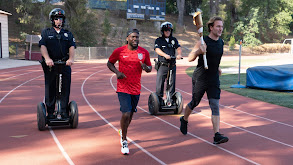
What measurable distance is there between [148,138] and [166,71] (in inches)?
93.0

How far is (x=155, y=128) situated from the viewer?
759 cm

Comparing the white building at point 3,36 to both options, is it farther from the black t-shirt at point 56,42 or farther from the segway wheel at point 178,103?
the black t-shirt at point 56,42

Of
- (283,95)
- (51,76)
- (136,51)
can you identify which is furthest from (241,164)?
(283,95)

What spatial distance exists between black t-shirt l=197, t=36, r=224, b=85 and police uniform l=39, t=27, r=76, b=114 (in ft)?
8.42

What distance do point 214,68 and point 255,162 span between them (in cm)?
169

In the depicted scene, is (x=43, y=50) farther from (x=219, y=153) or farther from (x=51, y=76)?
(x=219, y=153)

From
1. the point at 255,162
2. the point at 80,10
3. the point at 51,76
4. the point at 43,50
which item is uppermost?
the point at 80,10

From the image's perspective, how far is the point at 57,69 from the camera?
677 cm

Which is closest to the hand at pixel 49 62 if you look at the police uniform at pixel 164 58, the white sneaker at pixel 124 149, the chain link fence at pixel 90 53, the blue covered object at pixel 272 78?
the white sneaker at pixel 124 149

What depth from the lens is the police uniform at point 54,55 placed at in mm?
6754

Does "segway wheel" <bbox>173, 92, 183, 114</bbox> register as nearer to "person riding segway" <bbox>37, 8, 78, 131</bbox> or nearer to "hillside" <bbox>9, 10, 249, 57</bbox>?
"person riding segway" <bbox>37, 8, 78, 131</bbox>

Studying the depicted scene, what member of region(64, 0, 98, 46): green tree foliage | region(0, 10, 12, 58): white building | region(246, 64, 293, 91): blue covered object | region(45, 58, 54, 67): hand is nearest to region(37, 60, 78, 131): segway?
region(45, 58, 54, 67): hand

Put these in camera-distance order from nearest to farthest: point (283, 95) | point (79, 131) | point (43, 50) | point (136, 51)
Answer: point (136, 51), point (43, 50), point (79, 131), point (283, 95)

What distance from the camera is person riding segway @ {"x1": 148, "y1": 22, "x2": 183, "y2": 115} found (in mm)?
8516
